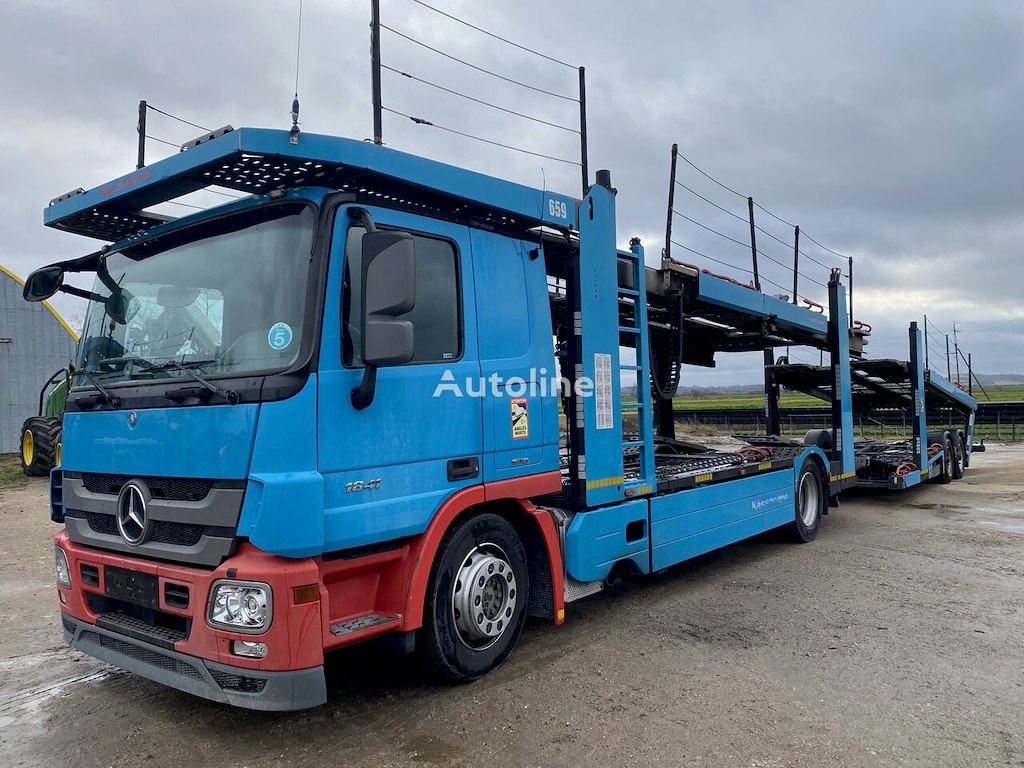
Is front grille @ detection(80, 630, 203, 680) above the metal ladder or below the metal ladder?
below

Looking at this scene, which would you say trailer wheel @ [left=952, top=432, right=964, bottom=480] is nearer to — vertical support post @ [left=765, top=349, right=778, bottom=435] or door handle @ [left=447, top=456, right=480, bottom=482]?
vertical support post @ [left=765, top=349, right=778, bottom=435]

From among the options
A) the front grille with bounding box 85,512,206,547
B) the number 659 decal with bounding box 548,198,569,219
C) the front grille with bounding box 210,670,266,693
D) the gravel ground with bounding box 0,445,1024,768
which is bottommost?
the gravel ground with bounding box 0,445,1024,768

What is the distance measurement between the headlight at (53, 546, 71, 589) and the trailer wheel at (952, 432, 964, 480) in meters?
14.5

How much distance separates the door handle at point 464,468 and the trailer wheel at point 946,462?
11.8m

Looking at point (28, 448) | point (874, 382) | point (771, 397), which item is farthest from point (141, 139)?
point (28, 448)

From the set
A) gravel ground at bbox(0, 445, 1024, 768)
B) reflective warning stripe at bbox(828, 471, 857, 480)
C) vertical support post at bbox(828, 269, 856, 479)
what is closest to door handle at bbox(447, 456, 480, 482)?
gravel ground at bbox(0, 445, 1024, 768)

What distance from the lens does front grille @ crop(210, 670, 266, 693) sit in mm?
3219

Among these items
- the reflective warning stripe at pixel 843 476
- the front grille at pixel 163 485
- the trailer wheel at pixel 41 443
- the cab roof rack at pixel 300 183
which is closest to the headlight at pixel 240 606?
the front grille at pixel 163 485

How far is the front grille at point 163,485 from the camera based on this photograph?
343cm

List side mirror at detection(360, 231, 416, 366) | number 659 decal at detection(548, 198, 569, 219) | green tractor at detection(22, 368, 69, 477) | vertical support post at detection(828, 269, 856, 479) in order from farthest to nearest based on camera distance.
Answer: green tractor at detection(22, 368, 69, 477)
vertical support post at detection(828, 269, 856, 479)
number 659 decal at detection(548, 198, 569, 219)
side mirror at detection(360, 231, 416, 366)

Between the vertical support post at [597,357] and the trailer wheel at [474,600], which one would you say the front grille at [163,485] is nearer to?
the trailer wheel at [474,600]

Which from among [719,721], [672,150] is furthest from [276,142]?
[672,150]

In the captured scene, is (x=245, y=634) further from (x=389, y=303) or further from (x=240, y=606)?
(x=389, y=303)

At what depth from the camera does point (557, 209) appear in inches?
195
